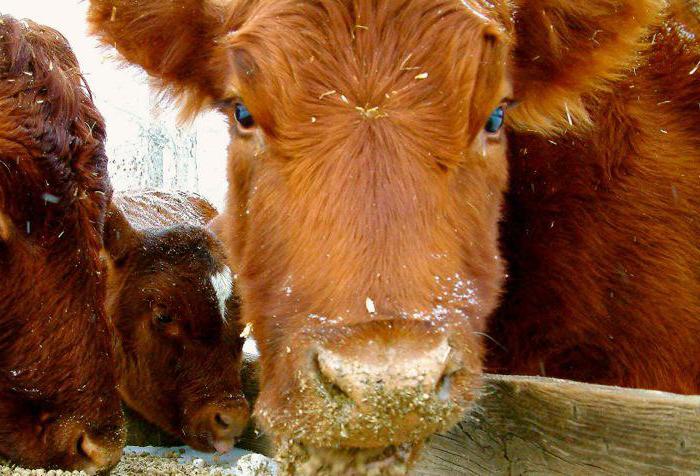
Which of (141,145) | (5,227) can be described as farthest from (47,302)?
(141,145)

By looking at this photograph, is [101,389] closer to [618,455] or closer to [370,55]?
[370,55]

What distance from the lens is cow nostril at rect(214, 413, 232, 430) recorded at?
4.86 meters

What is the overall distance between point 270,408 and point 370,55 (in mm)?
1220

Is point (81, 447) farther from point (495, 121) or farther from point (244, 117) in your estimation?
point (495, 121)

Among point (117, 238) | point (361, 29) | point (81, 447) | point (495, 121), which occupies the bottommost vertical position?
point (81, 447)

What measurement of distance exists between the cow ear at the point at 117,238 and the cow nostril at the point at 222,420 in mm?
1387

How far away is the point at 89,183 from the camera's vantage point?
165 inches

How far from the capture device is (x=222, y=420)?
16.1 feet

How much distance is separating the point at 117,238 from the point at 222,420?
1532mm

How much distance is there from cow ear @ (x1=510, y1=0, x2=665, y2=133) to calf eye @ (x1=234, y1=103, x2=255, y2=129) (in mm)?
1206

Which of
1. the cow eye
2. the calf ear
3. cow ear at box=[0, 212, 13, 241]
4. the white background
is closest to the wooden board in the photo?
the calf ear

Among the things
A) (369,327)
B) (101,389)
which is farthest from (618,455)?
(101,389)

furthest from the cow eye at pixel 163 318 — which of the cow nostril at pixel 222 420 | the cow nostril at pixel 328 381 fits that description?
the cow nostril at pixel 328 381

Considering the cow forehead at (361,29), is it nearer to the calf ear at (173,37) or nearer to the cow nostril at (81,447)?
the calf ear at (173,37)
